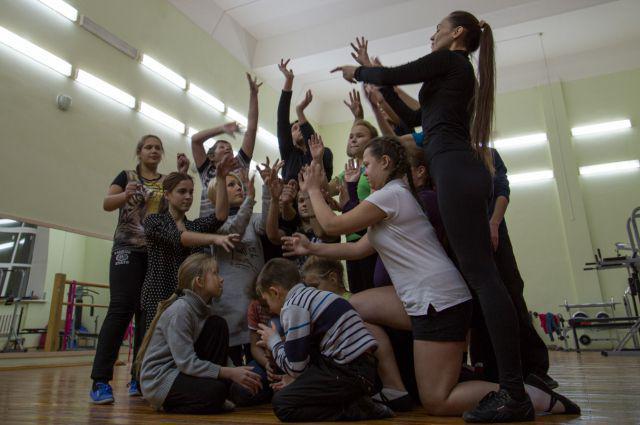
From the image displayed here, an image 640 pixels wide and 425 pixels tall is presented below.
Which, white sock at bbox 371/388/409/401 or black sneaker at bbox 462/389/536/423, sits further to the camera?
white sock at bbox 371/388/409/401

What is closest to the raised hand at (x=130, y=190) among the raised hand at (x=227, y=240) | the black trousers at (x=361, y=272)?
the raised hand at (x=227, y=240)

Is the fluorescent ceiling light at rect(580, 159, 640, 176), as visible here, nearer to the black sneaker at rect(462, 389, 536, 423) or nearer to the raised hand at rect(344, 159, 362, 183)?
the raised hand at rect(344, 159, 362, 183)

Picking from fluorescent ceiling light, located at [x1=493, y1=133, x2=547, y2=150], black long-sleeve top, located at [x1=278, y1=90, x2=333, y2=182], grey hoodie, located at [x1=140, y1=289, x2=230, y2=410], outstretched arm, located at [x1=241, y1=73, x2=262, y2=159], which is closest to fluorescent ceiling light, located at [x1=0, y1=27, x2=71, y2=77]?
outstretched arm, located at [x1=241, y1=73, x2=262, y2=159]

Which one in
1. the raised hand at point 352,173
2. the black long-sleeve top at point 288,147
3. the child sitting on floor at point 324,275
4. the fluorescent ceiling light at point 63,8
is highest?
the fluorescent ceiling light at point 63,8

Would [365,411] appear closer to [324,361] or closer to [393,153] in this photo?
[324,361]

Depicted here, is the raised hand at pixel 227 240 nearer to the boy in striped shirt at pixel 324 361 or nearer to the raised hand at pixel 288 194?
Result: the boy in striped shirt at pixel 324 361

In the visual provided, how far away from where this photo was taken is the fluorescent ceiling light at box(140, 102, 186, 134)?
17.3ft

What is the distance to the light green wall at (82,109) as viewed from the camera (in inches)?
154

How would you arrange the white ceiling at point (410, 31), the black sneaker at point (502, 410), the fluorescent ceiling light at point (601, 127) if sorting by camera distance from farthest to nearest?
the fluorescent ceiling light at point (601, 127) → the white ceiling at point (410, 31) → the black sneaker at point (502, 410)

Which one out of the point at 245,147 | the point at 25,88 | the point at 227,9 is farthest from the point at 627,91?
the point at 25,88

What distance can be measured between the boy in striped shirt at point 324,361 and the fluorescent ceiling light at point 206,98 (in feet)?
17.3

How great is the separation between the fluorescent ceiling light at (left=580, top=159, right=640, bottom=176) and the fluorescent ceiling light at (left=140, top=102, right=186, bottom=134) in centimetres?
625

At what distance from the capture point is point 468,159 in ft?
4.09

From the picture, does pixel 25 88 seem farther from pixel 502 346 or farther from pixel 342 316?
pixel 502 346
